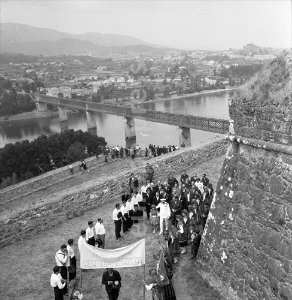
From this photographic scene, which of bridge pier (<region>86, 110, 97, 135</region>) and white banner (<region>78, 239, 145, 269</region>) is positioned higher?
white banner (<region>78, 239, 145, 269</region>)

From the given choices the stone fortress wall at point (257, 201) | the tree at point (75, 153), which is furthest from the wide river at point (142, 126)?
the stone fortress wall at point (257, 201)

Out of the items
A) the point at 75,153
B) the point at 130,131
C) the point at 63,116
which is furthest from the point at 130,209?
the point at 63,116

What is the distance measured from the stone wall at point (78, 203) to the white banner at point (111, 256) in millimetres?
3179

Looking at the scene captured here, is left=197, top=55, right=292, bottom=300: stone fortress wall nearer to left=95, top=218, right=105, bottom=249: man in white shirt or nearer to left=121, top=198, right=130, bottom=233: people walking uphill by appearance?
left=95, top=218, right=105, bottom=249: man in white shirt

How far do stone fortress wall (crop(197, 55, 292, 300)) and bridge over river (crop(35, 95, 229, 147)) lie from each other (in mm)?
28236

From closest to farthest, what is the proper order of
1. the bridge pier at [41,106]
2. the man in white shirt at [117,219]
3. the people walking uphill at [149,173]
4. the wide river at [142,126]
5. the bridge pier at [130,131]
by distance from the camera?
the man in white shirt at [117,219] → the people walking uphill at [149,173] → the bridge pier at [130,131] → the wide river at [142,126] → the bridge pier at [41,106]

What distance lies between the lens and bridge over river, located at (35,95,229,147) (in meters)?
37.3

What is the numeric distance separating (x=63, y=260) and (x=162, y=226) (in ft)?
8.47

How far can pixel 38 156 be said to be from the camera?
38.4 meters

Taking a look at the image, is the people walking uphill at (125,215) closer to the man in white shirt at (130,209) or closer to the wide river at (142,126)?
the man in white shirt at (130,209)

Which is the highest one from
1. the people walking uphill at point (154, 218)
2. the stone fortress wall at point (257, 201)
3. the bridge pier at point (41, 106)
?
the stone fortress wall at point (257, 201)

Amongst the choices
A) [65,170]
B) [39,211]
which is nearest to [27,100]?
[65,170]

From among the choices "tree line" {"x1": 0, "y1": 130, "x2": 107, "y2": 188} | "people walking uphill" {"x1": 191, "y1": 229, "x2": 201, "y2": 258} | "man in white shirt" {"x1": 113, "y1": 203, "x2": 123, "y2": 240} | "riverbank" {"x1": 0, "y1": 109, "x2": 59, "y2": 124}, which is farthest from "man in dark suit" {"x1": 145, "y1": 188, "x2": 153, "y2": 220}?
"riverbank" {"x1": 0, "y1": 109, "x2": 59, "y2": 124}

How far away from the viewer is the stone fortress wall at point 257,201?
5199mm
